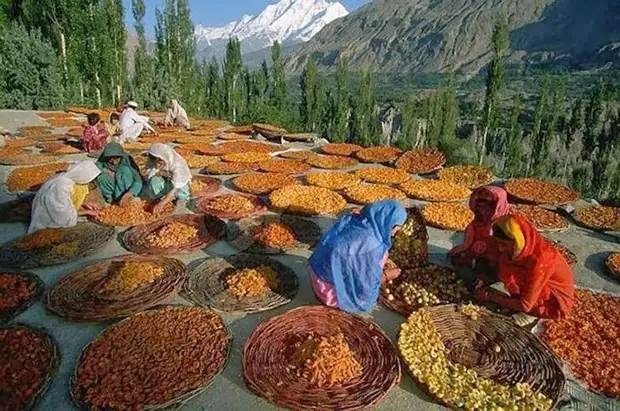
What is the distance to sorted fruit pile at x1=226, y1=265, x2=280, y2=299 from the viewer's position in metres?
3.46

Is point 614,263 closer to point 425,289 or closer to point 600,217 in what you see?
point 600,217

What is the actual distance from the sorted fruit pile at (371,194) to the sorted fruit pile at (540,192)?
5.50 feet

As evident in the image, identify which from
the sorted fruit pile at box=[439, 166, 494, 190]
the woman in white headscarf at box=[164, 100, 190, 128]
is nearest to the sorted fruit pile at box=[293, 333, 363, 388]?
the sorted fruit pile at box=[439, 166, 494, 190]

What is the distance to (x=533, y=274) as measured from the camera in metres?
2.97

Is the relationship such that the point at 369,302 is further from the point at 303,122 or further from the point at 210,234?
the point at 303,122

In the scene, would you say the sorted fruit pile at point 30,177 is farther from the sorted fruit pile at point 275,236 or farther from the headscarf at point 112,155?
the sorted fruit pile at point 275,236

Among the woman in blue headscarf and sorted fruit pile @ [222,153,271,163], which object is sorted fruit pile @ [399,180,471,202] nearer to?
the woman in blue headscarf

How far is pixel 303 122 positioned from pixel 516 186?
23120 mm

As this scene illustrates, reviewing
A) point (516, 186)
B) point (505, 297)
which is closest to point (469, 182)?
point (516, 186)

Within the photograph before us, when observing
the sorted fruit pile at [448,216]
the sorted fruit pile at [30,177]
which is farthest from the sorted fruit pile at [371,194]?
the sorted fruit pile at [30,177]

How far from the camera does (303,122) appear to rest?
92.9 ft

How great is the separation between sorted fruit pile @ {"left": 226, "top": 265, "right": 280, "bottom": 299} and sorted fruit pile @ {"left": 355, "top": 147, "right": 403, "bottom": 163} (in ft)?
15.9

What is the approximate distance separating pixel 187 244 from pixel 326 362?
242cm

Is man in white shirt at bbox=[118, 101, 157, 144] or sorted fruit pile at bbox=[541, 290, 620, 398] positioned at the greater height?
man in white shirt at bbox=[118, 101, 157, 144]
